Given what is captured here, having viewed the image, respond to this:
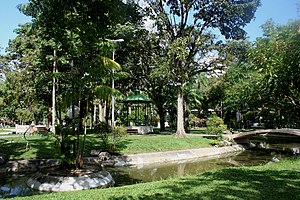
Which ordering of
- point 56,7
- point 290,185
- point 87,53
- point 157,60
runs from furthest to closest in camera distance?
A: point 157,60, point 87,53, point 56,7, point 290,185

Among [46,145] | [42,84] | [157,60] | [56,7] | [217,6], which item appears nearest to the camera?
[56,7]

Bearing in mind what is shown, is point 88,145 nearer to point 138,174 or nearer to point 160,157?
point 160,157

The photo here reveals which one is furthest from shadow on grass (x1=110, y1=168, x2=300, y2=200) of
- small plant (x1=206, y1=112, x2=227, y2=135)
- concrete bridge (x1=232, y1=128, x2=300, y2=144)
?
small plant (x1=206, y1=112, x2=227, y2=135)

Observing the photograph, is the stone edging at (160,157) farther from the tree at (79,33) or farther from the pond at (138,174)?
the tree at (79,33)

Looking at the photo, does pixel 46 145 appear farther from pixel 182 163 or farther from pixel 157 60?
pixel 157 60

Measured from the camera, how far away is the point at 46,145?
17.7m

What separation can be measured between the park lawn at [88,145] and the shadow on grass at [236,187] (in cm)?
687

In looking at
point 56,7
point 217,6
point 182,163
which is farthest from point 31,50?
point 56,7

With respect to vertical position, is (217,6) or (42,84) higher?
(217,6)

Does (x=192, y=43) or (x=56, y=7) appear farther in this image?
(x=192, y=43)

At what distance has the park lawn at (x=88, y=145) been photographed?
15945mm

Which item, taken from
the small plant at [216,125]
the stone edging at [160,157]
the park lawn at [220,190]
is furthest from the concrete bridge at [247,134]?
the park lawn at [220,190]

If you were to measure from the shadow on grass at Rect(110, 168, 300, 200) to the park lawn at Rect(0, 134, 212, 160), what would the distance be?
6.87 meters

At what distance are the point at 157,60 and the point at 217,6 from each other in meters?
6.47
